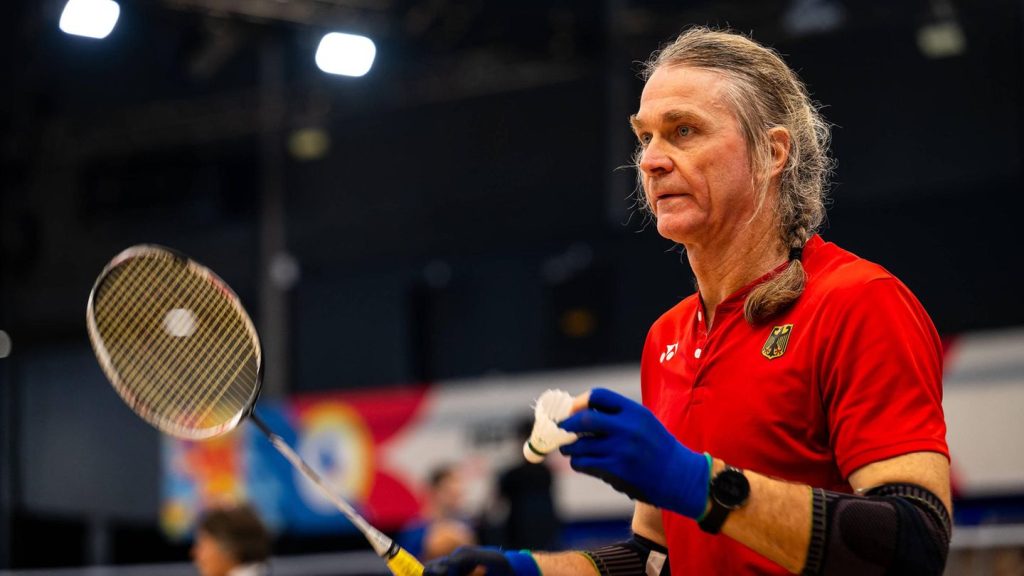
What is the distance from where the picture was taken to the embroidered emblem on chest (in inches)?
75.8

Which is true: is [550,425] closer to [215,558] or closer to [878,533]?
[878,533]

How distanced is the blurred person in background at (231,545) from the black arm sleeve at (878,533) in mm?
3527

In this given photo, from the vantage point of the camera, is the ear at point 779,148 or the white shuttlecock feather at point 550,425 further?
the ear at point 779,148

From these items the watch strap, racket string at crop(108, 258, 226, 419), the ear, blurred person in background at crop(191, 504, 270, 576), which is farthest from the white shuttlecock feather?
blurred person in background at crop(191, 504, 270, 576)

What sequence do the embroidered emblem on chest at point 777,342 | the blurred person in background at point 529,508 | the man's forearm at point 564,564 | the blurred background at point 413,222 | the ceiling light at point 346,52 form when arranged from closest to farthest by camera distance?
the embroidered emblem on chest at point 777,342, the man's forearm at point 564,564, the blurred person in background at point 529,508, the blurred background at point 413,222, the ceiling light at point 346,52

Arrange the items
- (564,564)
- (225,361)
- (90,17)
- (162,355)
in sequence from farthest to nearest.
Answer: (90,17) < (162,355) < (225,361) < (564,564)

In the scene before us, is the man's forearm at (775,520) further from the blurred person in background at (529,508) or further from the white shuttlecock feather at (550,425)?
the blurred person in background at (529,508)

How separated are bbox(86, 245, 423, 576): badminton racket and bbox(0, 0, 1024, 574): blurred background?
424cm

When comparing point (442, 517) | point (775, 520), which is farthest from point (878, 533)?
point (442, 517)

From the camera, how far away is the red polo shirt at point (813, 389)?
1764 millimetres

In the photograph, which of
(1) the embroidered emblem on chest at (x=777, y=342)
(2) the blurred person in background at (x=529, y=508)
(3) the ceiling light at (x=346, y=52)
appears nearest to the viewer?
(1) the embroidered emblem on chest at (x=777, y=342)

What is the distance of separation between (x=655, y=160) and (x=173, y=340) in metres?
1.58

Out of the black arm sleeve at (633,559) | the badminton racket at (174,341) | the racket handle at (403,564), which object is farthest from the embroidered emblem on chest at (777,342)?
the badminton racket at (174,341)

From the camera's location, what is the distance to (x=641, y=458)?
1669 millimetres
